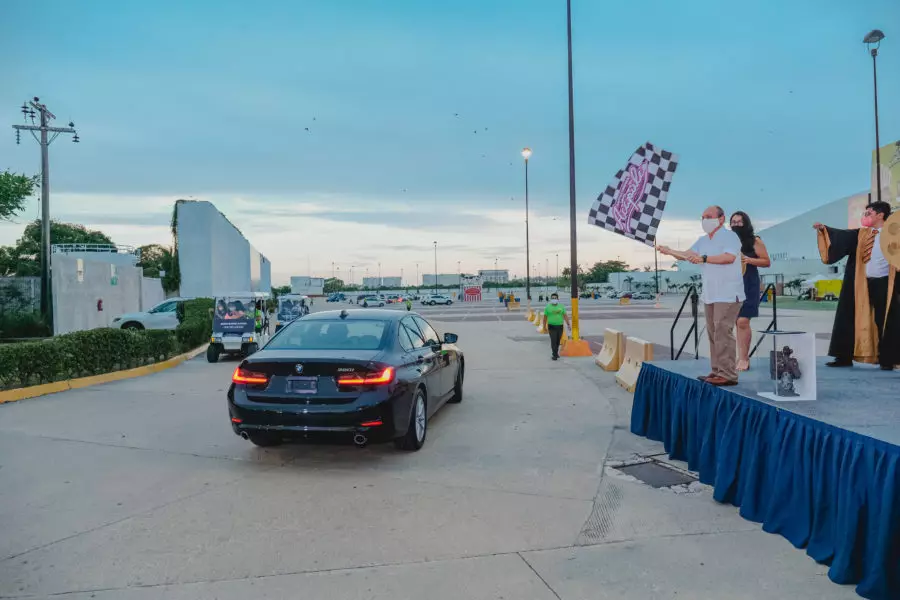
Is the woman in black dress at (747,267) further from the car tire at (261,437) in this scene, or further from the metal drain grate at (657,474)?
the car tire at (261,437)

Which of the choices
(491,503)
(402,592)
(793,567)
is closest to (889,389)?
(793,567)

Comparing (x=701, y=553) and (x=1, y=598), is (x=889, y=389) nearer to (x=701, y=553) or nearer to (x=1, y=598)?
(x=701, y=553)

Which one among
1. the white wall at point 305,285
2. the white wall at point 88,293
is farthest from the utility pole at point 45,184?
the white wall at point 305,285

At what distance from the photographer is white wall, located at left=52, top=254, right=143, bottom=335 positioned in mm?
19922

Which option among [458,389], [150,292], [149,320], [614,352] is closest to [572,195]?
[614,352]

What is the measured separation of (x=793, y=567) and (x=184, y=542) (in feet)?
13.0

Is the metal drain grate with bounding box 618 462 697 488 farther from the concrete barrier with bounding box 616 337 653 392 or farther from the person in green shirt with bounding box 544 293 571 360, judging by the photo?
the person in green shirt with bounding box 544 293 571 360

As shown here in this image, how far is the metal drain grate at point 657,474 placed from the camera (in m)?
5.53

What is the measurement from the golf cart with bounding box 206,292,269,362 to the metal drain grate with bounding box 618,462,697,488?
11.6 m

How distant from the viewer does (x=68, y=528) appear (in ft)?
15.0

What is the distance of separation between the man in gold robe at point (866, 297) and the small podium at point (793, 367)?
88.7 inches

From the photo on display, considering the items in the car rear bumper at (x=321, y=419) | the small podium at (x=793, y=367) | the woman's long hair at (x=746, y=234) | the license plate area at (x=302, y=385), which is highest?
the woman's long hair at (x=746, y=234)

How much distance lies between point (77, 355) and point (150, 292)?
20.7 m

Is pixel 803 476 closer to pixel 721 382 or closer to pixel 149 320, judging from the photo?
pixel 721 382
